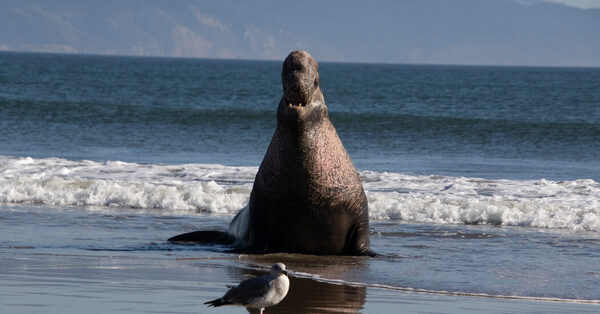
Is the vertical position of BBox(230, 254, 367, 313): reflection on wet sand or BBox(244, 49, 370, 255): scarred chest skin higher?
BBox(244, 49, 370, 255): scarred chest skin

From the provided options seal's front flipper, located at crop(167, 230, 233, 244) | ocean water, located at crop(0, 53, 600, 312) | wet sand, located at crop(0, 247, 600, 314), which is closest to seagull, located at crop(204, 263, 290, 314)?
wet sand, located at crop(0, 247, 600, 314)

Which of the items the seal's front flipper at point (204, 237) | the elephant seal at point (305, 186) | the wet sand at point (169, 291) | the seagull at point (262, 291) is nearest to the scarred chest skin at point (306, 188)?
the elephant seal at point (305, 186)

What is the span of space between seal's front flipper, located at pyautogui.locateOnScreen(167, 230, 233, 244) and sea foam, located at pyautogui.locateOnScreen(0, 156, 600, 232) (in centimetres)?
274

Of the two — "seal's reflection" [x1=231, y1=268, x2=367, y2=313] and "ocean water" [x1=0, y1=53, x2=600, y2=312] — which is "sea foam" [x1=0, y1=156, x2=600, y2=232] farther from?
"seal's reflection" [x1=231, y1=268, x2=367, y2=313]

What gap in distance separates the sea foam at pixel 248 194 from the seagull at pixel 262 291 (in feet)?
20.6

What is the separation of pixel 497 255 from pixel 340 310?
3112 mm

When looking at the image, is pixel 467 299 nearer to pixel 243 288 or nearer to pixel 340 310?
pixel 340 310

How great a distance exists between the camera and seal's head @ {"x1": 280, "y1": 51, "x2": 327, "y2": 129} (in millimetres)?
8023

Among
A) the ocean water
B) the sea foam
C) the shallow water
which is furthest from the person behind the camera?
the sea foam

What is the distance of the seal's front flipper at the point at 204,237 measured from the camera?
9.86 metres

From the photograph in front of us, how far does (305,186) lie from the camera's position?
8.46 m

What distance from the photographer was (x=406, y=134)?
29.6 meters

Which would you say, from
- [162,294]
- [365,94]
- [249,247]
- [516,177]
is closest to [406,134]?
[516,177]

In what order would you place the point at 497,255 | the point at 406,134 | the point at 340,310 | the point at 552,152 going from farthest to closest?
the point at 406,134
the point at 552,152
the point at 497,255
the point at 340,310
